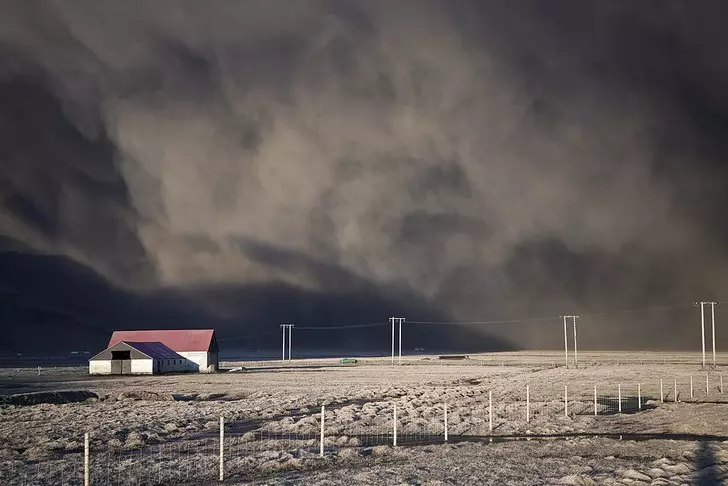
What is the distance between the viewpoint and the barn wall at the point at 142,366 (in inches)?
3942

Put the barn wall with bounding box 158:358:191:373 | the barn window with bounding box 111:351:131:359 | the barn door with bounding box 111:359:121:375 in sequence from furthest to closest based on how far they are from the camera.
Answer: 1. the barn wall with bounding box 158:358:191:373
2. the barn window with bounding box 111:351:131:359
3. the barn door with bounding box 111:359:121:375

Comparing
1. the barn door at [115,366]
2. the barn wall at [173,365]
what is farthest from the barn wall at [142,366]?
the barn wall at [173,365]

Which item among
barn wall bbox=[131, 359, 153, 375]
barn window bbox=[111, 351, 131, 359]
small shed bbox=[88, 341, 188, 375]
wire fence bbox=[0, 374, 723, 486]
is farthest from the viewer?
barn window bbox=[111, 351, 131, 359]

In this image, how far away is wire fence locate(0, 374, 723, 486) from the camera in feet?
77.2

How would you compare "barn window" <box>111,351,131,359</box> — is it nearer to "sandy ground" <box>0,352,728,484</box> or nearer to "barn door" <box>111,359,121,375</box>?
"barn door" <box>111,359,121,375</box>

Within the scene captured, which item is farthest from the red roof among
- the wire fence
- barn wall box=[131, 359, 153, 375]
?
the wire fence

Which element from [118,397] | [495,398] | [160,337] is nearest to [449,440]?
[495,398]

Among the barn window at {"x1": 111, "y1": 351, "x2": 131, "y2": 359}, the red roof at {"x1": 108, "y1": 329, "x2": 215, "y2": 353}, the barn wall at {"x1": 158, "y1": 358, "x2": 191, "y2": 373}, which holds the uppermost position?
the red roof at {"x1": 108, "y1": 329, "x2": 215, "y2": 353}

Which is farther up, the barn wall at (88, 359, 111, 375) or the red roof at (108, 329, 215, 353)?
the red roof at (108, 329, 215, 353)

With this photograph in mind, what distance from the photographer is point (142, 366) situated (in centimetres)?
10038

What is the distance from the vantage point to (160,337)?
118 metres

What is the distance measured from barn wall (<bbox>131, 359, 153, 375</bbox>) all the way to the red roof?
12.3m

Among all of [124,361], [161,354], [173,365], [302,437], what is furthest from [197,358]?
[302,437]

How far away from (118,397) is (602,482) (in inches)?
1698
